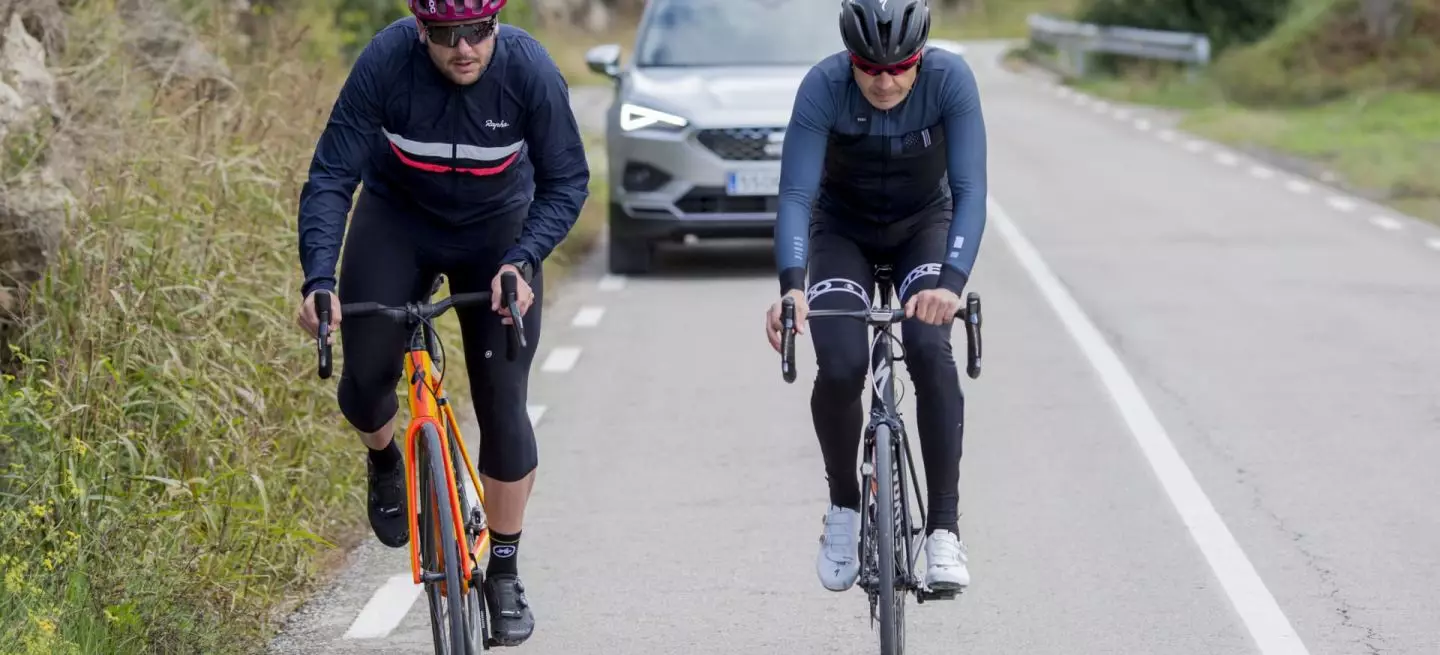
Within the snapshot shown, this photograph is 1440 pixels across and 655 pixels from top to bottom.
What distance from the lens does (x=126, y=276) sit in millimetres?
7648

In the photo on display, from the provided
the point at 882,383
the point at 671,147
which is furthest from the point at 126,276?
the point at 671,147

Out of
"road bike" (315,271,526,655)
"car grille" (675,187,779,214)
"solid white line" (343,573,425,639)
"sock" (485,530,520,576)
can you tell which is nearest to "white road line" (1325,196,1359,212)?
"car grille" (675,187,779,214)

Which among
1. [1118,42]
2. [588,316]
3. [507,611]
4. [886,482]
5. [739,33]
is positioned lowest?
[1118,42]

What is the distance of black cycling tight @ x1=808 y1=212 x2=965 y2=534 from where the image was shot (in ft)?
19.6

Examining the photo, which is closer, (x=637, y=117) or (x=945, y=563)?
(x=945, y=563)

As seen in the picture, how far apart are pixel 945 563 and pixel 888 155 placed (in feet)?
3.57

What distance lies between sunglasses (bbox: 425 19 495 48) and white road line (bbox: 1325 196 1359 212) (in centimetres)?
1313

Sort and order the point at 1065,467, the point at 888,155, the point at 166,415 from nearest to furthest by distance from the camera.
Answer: the point at 888,155, the point at 166,415, the point at 1065,467

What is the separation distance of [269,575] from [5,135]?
2.14 metres

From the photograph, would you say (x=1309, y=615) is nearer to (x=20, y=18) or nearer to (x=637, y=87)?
(x=20, y=18)

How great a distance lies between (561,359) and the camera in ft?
38.5

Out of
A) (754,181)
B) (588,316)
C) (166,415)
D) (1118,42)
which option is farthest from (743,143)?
(1118,42)

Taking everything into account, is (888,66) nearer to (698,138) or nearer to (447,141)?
(447,141)

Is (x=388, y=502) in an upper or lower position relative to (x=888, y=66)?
lower
